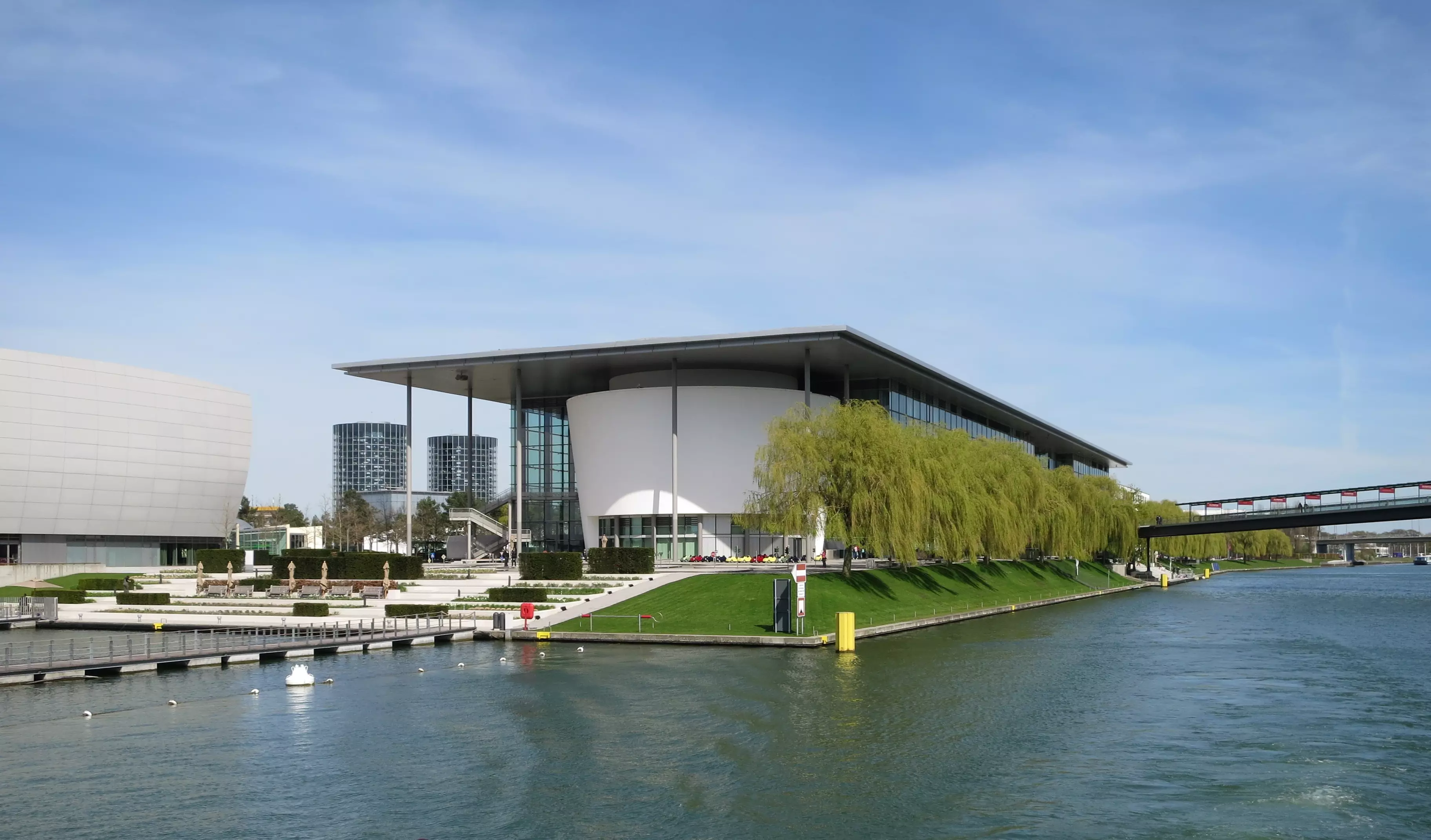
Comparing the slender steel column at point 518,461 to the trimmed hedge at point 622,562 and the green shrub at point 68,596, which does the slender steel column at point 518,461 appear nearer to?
the trimmed hedge at point 622,562

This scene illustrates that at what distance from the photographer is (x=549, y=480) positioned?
302ft

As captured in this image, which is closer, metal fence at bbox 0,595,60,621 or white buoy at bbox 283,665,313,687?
white buoy at bbox 283,665,313,687

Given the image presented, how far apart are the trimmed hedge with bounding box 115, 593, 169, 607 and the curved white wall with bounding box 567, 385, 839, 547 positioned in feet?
101

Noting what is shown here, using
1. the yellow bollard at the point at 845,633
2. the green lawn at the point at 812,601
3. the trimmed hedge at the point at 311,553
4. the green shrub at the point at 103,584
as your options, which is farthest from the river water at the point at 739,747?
the green shrub at the point at 103,584

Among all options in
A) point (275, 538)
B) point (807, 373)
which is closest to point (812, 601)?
point (807, 373)

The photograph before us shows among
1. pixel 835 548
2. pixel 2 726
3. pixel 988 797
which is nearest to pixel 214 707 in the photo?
pixel 2 726

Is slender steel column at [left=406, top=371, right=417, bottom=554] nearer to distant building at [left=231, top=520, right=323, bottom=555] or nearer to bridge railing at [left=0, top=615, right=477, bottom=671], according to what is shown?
bridge railing at [left=0, top=615, right=477, bottom=671]

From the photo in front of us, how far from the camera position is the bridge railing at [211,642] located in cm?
3734

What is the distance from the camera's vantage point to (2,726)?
2766cm

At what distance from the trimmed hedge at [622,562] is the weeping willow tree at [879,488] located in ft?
21.3

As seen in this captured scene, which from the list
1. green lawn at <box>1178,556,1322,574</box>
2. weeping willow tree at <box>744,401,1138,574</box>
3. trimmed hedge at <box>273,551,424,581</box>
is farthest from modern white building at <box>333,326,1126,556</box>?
green lawn at <box>1178,556,1322,574</box>

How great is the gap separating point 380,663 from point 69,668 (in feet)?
31.0

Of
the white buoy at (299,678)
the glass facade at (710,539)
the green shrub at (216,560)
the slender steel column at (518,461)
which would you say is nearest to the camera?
the white buoy at (299,678)

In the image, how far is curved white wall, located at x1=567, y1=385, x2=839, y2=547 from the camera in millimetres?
78750
